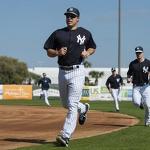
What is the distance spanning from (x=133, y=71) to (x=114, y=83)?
11.4m

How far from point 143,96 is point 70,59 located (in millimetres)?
4733

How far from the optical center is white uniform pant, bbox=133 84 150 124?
46.1 feet

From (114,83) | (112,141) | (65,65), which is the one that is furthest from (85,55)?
(114,83)

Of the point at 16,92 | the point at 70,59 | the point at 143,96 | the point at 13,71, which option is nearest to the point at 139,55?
the point at 143,96

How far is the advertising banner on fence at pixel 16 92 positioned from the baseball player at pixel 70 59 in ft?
119

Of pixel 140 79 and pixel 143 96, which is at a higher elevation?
pixel 140 79

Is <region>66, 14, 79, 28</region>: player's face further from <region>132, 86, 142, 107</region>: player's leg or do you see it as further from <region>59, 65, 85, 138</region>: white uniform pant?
<region>132, 86, 142, 107</region>: player's leg

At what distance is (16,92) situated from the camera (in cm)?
4672

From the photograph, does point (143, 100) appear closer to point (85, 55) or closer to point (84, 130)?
point (84, 130)

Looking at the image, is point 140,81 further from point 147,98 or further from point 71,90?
point 71,90

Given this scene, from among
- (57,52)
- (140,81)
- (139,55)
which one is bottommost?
(140,81)

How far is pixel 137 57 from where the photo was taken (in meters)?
14.4

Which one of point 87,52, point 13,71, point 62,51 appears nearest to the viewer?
point 62,51

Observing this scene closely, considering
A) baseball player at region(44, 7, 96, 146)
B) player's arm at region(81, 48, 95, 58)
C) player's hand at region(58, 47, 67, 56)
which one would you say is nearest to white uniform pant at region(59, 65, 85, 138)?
baseball player at region(44, 7, 96, 146)
